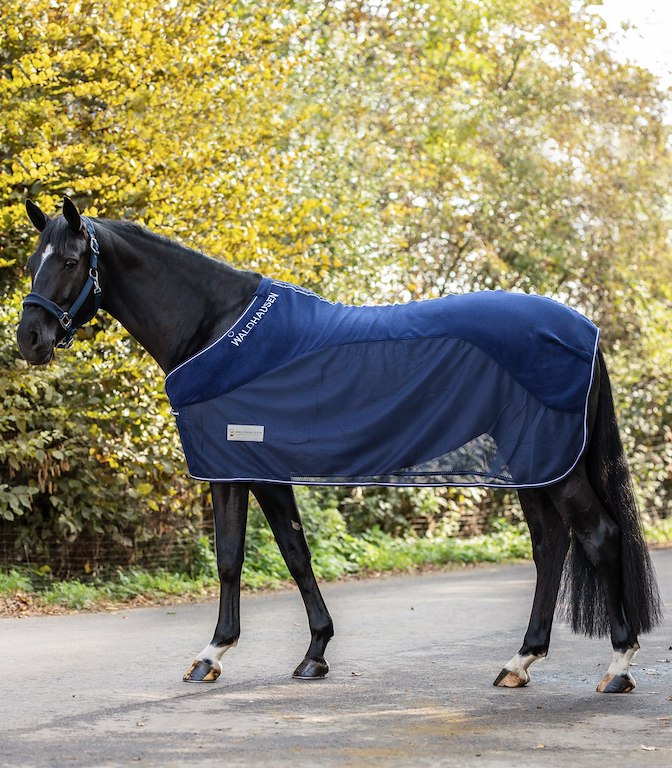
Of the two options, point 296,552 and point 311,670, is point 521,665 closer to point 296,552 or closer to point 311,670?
point 311,670

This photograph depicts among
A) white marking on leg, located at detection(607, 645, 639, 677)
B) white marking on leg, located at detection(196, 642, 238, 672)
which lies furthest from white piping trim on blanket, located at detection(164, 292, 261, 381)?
white marking on leg, located at detection(607, 645, 639, 677)

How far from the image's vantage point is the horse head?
5344mm

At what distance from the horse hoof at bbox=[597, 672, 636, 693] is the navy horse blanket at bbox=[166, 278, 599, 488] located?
957 mm

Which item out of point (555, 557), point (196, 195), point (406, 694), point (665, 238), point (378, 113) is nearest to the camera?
point (406, 694)

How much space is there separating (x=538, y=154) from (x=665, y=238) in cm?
229

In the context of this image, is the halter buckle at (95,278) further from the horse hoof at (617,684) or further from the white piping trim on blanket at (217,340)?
the horse hoof at (617,684)

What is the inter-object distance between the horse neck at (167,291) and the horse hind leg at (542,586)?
1726mm

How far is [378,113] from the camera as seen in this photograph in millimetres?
15516

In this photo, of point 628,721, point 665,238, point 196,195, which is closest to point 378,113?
point 665,238

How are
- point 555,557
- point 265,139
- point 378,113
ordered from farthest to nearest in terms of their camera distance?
1. point 378,113
2. point 265,139
3. point 555,557

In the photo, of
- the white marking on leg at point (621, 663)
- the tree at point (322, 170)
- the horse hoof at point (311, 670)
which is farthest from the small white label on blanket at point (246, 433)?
the tree at point (322, 170)

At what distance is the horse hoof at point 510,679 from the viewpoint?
5434 mm

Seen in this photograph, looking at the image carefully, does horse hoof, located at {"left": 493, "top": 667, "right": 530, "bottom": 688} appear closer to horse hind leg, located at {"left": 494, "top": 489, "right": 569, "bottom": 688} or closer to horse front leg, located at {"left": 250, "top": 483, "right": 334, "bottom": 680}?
horse hind leg, located at {"left": 494, "top": 489, "right": 569, "bottom": 688}

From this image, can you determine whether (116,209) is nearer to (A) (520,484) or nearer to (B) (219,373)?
(B) (219,373)
